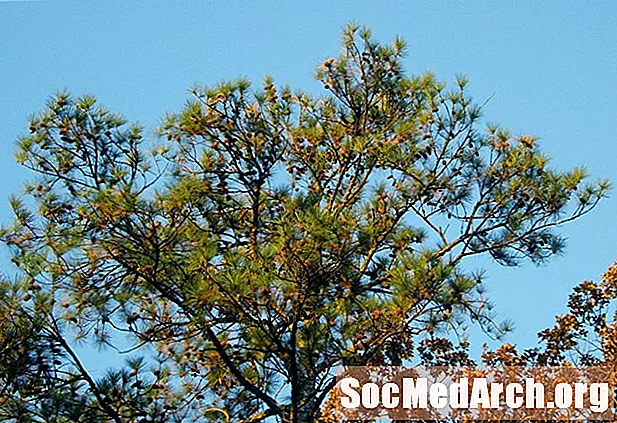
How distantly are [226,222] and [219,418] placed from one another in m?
0.82

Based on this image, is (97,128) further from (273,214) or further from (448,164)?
(448,164)

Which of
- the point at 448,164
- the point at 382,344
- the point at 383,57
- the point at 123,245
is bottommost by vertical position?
the point at 382,344

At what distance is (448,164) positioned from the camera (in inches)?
193

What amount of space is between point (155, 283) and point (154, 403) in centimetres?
71

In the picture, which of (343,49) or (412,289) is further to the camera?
(343,49)

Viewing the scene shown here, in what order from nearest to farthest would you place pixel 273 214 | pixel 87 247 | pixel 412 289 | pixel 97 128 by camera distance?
pixel 412 289 < pixel 87 247 < pixel 97 128 < pixel 273 214

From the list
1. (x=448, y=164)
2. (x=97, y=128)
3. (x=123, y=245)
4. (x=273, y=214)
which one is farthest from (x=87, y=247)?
(x=448, y=164)

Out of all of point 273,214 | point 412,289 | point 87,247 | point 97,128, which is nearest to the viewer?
point 412,289

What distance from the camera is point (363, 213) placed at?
14.7 ft

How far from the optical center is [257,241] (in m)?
4.84

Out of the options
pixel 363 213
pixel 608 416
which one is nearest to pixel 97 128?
pixel 363 213

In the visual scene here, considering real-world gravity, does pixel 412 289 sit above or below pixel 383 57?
below

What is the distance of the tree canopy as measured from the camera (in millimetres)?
4164

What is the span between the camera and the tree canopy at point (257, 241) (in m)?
4.16
